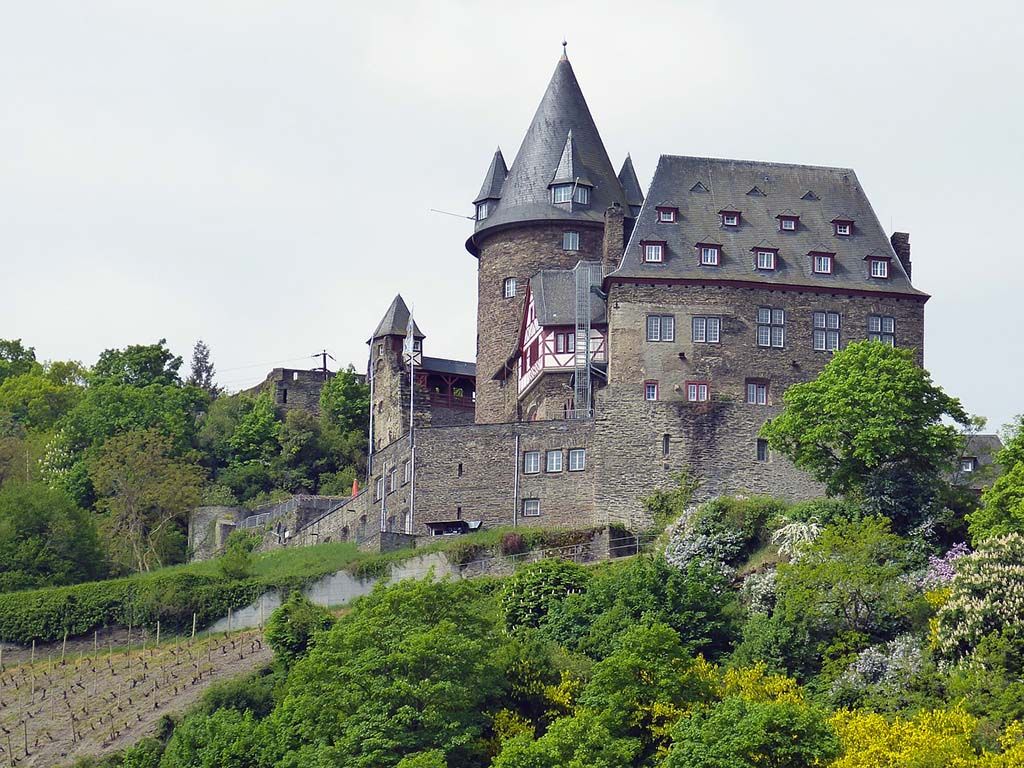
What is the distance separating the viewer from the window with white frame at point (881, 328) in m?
83.1

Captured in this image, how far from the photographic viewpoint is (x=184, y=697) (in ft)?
238

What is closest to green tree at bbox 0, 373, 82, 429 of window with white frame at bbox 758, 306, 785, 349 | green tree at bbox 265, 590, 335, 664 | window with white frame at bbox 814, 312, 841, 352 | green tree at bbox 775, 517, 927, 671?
window with white frame at bbox 758, 306, 785, 349

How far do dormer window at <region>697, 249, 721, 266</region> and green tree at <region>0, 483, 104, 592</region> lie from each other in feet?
75.3

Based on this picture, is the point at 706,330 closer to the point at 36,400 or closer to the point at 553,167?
the point at 553,167

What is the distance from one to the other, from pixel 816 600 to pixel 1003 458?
6.43 m

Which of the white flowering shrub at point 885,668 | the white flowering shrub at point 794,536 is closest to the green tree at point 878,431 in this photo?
the white flowering shrub at point 794,536

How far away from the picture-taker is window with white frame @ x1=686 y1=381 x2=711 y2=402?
81312 mm

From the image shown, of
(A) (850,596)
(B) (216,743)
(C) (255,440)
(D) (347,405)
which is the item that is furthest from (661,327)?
(C) (255,440)

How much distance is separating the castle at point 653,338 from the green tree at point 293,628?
33.1ft

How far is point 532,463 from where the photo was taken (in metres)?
81.6

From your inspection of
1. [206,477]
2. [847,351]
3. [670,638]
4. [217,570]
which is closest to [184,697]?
[217,570]

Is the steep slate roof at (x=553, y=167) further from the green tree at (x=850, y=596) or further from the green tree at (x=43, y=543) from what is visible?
the green tree at (x=850, y=596)

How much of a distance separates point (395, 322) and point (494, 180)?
8.34 m

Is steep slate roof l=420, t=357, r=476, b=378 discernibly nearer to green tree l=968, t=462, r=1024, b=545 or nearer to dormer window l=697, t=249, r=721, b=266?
dormer window l=697, t=249, r=721, b=266
